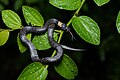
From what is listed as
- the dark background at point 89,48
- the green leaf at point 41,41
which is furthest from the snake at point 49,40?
the dark background at point 89,48

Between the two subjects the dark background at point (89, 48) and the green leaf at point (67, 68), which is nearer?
the green leaf at point (67, 68)

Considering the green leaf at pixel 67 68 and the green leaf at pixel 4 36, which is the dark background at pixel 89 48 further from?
the green leaf at pixel 67 68

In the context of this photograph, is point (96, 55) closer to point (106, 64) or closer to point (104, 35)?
point (106, 64)

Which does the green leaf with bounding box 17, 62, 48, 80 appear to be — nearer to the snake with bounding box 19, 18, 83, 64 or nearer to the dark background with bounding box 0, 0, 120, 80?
the snake with bounding box 19, 18, 83, 64

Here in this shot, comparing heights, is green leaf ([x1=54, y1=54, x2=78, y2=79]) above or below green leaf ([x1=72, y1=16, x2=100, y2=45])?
below

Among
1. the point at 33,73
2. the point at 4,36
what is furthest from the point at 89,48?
the point at 33,73

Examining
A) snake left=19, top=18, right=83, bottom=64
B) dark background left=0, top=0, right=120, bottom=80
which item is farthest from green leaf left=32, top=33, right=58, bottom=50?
→ dark background left=0, top=0, right=120, bottom=80

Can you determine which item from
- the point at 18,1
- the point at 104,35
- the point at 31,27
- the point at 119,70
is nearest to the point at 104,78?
the point at 119,70
